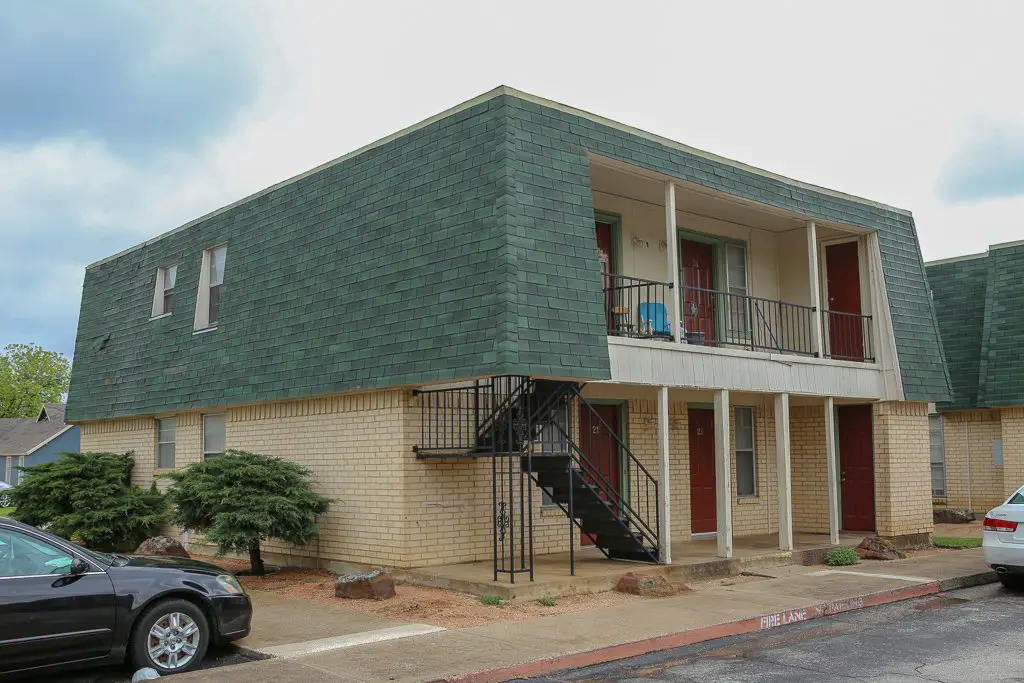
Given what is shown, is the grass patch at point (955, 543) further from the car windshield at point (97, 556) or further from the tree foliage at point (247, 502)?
the car windshield at point (97, 556)

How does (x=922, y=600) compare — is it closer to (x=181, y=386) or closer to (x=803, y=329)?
(x=803, y=329)

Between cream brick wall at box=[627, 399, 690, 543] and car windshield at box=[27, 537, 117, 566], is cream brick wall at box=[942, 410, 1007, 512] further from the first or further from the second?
car windshield at box=[27, 537, 117, 566]

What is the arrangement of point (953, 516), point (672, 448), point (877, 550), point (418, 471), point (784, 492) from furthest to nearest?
point (953, 516)
point (672, 448)
point (877, 550)
point (784, 492)
point (418, 471)

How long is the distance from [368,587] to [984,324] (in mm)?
16627

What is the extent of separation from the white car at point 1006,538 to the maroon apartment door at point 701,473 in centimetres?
547

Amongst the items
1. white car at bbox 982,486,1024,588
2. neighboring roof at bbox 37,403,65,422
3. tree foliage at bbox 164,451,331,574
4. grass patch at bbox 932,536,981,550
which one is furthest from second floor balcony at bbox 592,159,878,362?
neighboring roof at bbox 37,403,65,422

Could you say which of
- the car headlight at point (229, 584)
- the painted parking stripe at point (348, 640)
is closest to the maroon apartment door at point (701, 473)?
the painted parking stripe at point (348, 640)

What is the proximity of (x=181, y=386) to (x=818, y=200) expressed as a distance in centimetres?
1168

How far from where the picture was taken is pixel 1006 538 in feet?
41.0

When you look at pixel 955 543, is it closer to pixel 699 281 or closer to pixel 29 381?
pixel 699 281

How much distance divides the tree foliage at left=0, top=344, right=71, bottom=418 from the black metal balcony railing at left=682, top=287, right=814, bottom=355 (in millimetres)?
76666

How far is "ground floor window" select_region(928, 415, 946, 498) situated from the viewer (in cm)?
2308

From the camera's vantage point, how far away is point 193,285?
59.9 ft

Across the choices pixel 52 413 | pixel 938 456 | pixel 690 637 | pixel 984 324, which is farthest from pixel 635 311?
pixel 52 413
